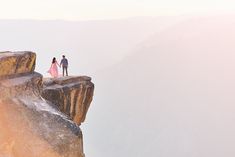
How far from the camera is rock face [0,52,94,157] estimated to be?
1802cm

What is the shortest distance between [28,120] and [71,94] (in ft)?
35.6

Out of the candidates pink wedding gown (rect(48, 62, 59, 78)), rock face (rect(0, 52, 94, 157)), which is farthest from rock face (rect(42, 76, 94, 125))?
rock face (rect(0, 52, 94, 157))

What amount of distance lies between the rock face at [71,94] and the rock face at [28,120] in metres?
5.85

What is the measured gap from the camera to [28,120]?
61.6ft

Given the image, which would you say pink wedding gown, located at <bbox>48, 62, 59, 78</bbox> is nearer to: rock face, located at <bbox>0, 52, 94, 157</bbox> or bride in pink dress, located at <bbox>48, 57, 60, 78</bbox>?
bride in pink dress, located at <bbox>48, 57, 60, 78</bbox>

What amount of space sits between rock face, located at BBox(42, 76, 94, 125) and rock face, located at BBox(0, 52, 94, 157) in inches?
230

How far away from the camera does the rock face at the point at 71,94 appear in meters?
27.8

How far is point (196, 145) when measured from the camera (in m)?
190

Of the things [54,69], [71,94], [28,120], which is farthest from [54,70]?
[28,120]

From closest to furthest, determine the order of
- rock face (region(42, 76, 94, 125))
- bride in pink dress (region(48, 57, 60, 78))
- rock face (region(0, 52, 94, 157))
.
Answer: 1. rock face (region(0, 52, 94, 157))
2. rock face (region(42, 76, 94, 125))
3. bride in pink dress (region(48, 57, 60, 78))

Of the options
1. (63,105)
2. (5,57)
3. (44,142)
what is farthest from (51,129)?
(63,105)

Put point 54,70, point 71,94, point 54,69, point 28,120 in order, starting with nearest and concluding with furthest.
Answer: point 28,120
point 71,94
point 54,69
point 54,70

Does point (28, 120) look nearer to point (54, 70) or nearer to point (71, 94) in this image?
point (71, 94)

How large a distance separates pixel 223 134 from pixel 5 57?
185450mm
